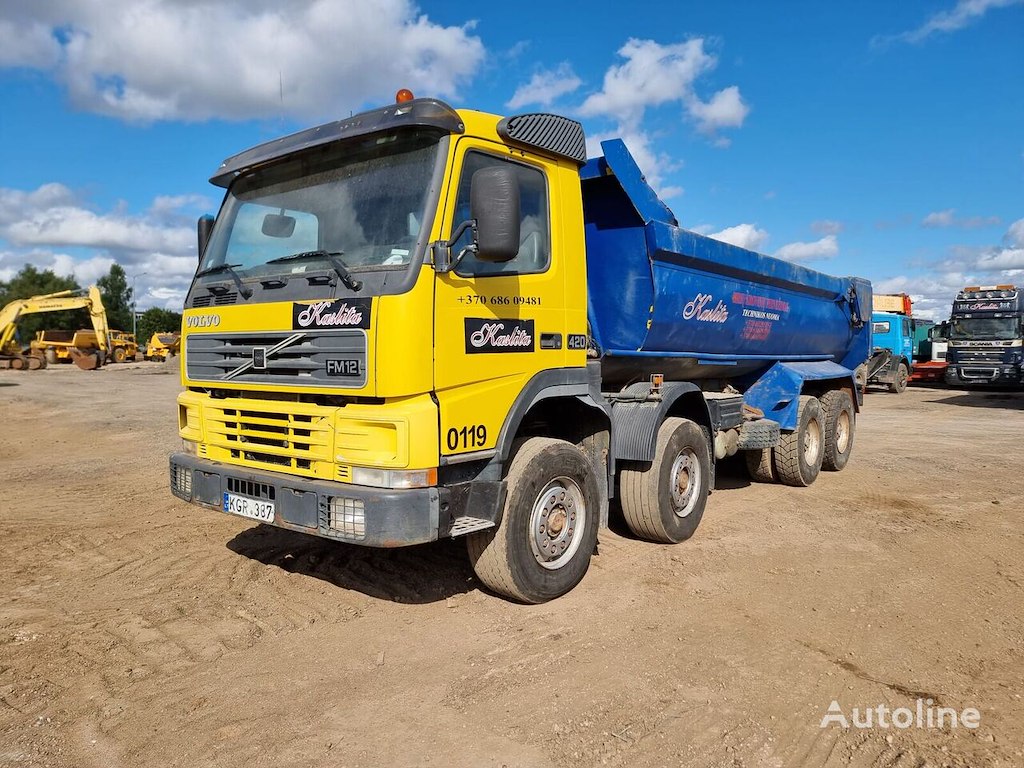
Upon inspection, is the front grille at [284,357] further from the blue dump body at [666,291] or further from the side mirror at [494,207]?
the blue dump body at [666,291]

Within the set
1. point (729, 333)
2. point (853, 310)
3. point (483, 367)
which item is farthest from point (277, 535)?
point (853, 310)

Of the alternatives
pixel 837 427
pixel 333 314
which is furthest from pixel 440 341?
pixel 837 427

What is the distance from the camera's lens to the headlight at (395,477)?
3.86 metres

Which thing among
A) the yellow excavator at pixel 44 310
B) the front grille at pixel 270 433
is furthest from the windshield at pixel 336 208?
the yellow excavator at pixel 44 310

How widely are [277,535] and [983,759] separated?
500 cm

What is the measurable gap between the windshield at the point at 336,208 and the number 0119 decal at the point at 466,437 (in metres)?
0.96

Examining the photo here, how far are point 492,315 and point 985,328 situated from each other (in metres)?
24.9

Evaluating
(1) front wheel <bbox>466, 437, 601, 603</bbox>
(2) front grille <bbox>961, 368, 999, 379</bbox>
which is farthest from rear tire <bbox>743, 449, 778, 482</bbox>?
(2) front grille <bbox>961, 368, 999, 379</bbox>

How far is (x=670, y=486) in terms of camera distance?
19.7 feet

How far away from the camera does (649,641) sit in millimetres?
4176

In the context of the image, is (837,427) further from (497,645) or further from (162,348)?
(162,348)

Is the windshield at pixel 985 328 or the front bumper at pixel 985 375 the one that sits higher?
the windshield at pixel 985 328
